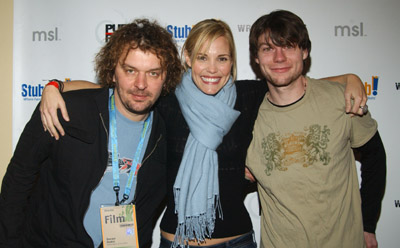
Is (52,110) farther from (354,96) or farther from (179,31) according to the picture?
(354,96)

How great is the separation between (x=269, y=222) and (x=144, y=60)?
4.35ft

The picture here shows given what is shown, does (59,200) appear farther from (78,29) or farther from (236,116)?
(78,29)

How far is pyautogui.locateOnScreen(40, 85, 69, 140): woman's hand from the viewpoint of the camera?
1.49 m

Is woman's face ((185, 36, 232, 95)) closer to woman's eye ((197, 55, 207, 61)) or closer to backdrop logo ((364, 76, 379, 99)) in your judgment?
woman's eye ((197, 55, 207, 61))

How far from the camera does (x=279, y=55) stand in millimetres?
1731

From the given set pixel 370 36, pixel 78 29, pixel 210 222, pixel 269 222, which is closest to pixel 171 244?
pixel 210 222

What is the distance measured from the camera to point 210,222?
173cm

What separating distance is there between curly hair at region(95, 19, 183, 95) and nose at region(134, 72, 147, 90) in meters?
0.15

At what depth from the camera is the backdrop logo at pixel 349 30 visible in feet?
8.58

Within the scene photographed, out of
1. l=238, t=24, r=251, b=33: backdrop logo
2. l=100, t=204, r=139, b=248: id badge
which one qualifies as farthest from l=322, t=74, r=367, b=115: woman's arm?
l=100, t=204, r=139, b=248: id badge

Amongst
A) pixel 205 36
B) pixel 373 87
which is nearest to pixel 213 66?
pixel 205 36

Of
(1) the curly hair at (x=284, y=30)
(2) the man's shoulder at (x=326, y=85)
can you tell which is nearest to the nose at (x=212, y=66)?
(1) the curly hair at (x=284, y=30)

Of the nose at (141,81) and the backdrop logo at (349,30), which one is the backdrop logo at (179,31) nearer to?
the nose at (141,81)

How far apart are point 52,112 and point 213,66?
100 centimetres
